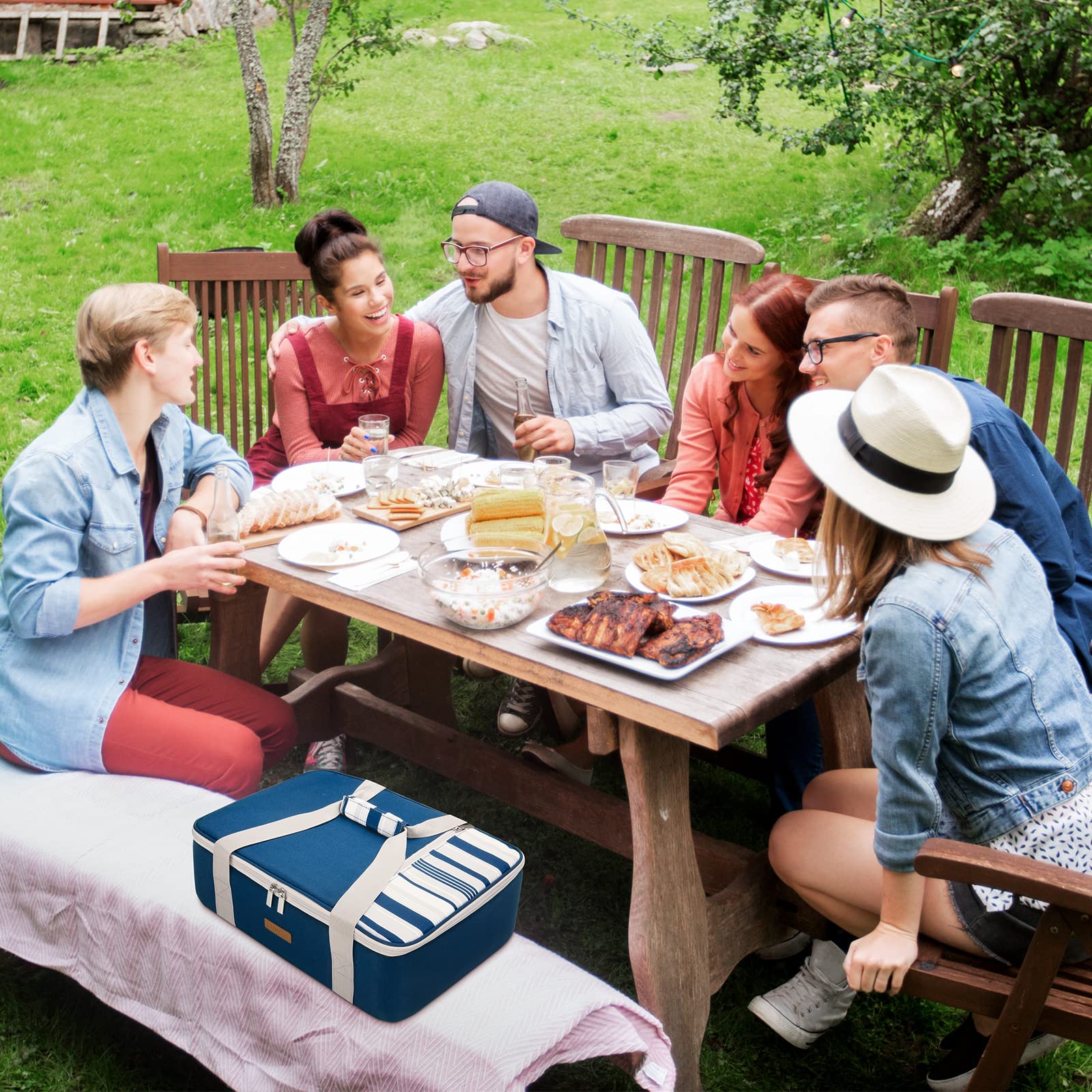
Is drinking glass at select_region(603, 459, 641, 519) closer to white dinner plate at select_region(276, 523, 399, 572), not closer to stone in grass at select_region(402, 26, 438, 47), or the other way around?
white dinner plate at select_region(276, 523, 399, 572)

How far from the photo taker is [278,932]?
2.17 meters

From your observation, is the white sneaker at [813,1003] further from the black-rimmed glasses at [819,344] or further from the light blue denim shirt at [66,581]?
the light blue denim shirt at [66,581]

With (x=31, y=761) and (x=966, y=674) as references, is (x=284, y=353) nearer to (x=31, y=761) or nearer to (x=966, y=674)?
(x=31, y=761)

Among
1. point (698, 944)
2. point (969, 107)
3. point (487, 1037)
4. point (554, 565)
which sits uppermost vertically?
point (969, 107)

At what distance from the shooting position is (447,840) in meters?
2.31

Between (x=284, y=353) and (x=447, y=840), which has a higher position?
(x=284, y=353)

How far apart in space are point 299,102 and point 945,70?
537 cm

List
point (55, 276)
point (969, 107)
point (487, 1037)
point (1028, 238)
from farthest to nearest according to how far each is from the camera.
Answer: point (55, 276) < point (1028, 238) < point (969, 107) < point (487, 1037)

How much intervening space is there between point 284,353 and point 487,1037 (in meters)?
2.55

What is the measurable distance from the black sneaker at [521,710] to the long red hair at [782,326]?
116cm

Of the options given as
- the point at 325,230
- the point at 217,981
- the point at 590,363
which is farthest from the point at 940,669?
the point at 325,230

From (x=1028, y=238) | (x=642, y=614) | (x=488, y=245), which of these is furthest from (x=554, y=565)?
(x=1028, y=238)

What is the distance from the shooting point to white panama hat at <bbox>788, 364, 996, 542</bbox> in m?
2.02

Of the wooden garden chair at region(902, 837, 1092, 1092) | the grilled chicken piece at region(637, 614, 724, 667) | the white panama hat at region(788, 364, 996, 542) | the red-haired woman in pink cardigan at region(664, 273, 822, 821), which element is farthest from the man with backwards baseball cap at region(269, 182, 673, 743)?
the wooden garden chair at region(902, 837, 1092, 1092)
